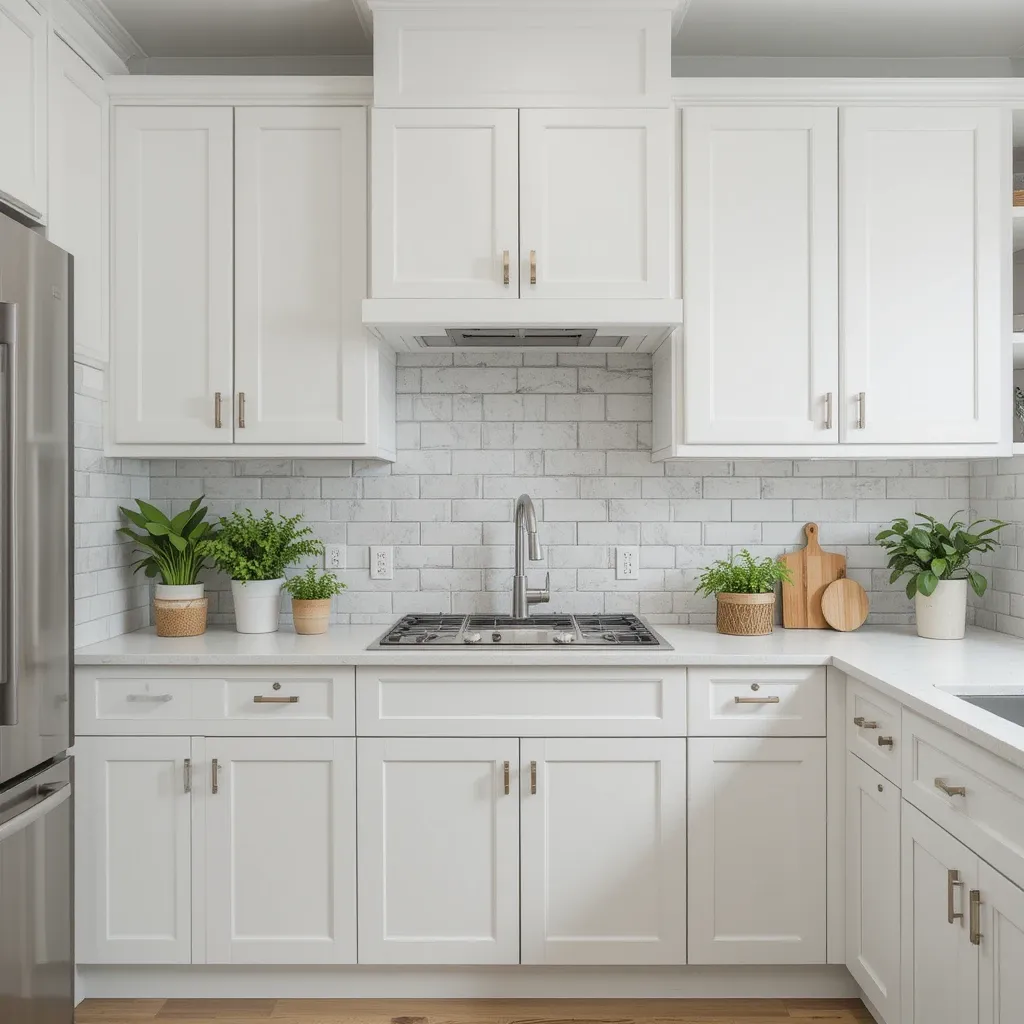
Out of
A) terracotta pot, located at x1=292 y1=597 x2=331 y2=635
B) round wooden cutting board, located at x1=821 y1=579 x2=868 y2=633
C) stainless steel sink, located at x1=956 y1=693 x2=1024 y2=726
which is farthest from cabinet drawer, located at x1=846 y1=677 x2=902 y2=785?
terracotta pot, located at x1=292 y1=597 x2=331 y2=635

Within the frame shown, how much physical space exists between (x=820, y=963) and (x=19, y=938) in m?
1.88

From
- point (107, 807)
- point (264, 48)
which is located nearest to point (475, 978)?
point (107, 807)

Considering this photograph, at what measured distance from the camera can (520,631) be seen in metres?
2.55

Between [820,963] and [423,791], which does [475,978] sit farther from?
[820,963]

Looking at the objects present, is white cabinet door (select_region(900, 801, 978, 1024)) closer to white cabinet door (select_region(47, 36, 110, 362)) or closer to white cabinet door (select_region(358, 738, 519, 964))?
white cabinet door (select_region(358, 738, 519, 964))

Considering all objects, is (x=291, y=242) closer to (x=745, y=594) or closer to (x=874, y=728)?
(x=745, y=594)

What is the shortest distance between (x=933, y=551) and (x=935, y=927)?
1.17m

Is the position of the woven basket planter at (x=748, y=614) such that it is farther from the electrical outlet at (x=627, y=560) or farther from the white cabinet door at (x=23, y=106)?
the white cabinet door at (x=23, y=106)

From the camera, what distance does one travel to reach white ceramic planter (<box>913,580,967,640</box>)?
8.26 feet

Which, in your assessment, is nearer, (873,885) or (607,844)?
(873,885)

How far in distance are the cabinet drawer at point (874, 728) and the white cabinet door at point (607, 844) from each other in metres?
0.42

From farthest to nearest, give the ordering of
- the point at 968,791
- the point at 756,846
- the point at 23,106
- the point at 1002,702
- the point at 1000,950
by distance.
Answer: the point at 756,846
the point at 23,106
the point at 1002,702
the point at 968,791
the point at 1000,950

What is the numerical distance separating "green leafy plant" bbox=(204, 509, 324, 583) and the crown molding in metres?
1.41

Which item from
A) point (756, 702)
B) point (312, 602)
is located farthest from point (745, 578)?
point (312, 602)
